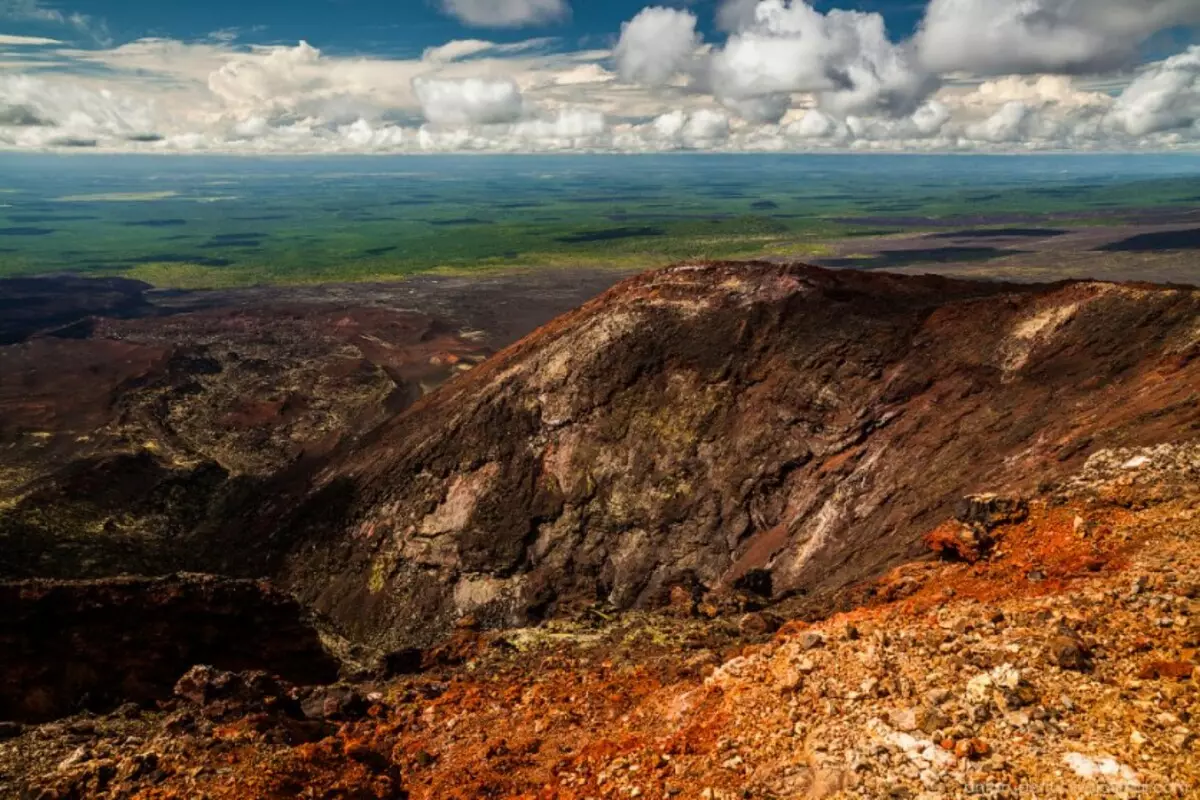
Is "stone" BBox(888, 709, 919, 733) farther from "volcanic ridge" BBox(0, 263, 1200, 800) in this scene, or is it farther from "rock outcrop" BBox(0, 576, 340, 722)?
"rock outcrop" BBox(0, 576, 340, 722)

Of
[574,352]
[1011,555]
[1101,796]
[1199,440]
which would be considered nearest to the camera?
[1101,796]

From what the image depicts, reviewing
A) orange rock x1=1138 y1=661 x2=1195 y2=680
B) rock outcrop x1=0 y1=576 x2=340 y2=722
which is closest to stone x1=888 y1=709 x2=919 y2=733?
orange rock x1=1138 y1=661 x2=1195 y2=680

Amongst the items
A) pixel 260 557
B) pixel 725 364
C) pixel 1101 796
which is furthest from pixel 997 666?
pixel 260 557

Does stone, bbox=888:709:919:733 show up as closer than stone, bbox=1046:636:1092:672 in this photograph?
Yes

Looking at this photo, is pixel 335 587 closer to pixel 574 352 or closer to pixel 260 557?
pixel 260 557

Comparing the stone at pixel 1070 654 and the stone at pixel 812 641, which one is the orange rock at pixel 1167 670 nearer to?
the stone at pixel 1070 654
